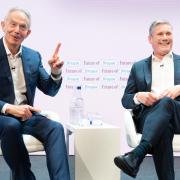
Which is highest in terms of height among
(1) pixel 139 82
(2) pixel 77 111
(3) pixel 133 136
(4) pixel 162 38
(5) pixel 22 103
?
(4) pixel 162 38

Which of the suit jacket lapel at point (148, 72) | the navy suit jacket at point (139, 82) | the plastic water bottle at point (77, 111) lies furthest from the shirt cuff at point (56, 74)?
the suit jacket lapel at point (148, 72)

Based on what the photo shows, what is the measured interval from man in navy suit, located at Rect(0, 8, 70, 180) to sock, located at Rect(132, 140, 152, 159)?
441 mm

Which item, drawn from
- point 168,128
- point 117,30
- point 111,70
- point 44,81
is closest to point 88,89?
point 111,70

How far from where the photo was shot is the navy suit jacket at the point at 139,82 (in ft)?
9.68

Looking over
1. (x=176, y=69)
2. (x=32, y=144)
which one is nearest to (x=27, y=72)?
(x=32, y=144)

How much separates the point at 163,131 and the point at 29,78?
1.00 m

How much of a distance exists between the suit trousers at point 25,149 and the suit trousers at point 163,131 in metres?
0.53

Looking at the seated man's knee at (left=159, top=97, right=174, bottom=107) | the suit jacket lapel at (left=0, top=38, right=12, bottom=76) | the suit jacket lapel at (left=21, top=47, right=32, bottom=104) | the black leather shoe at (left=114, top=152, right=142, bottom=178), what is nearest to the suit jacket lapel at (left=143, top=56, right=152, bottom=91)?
the seated man's knee at (left=159, top=97, right=174, bottom=107)

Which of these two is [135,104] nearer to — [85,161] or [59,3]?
[85,161]

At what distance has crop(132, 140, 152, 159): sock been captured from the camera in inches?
97.0

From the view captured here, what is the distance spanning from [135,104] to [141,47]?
6.30 ft

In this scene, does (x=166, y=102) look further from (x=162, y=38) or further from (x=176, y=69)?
(x=162, y=38)

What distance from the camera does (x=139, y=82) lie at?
3037 mm

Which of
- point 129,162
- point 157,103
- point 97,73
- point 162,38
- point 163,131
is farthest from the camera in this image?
point 97,73
